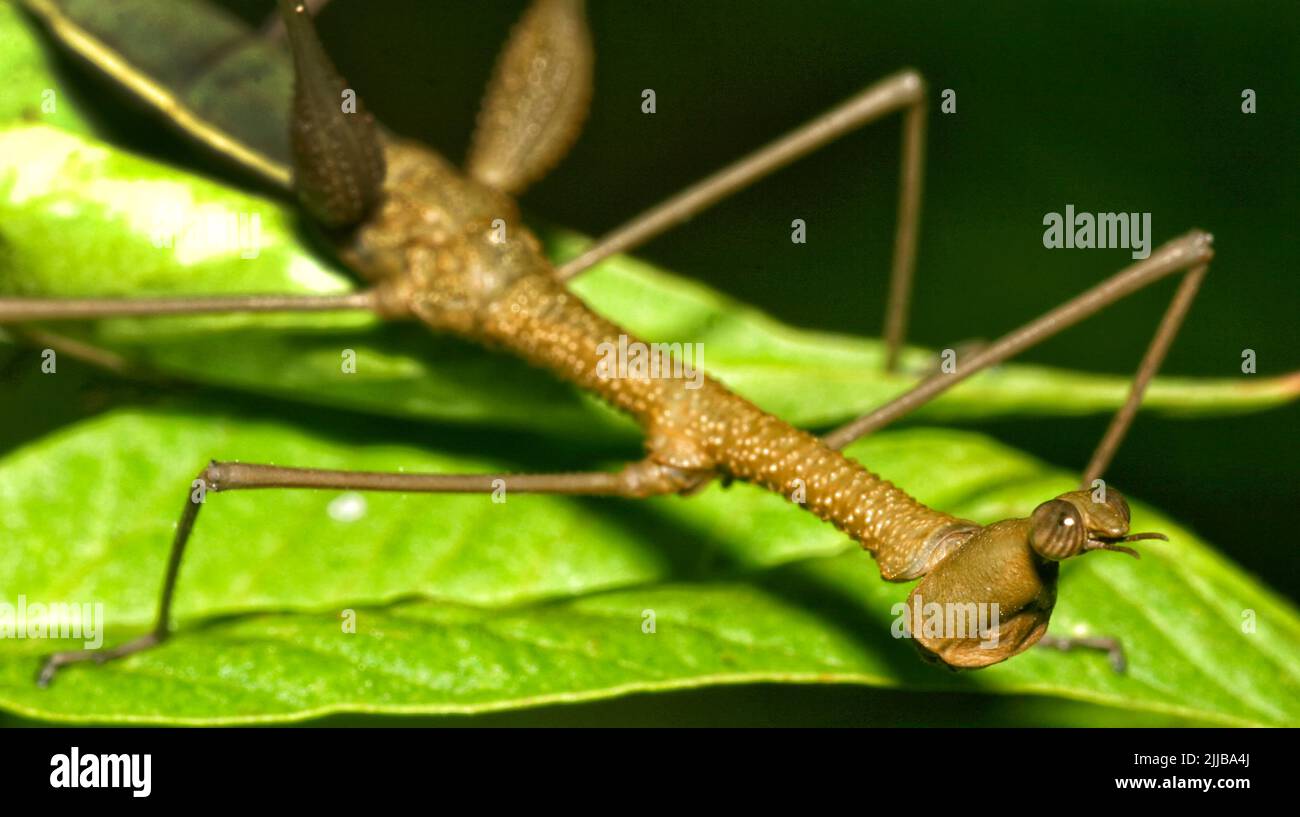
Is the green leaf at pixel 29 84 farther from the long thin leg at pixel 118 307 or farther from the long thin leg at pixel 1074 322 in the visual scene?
the long thin leg at pixel 1074 322

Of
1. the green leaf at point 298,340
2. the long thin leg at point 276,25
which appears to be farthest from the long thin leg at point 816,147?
the long thin leg at point 276,25

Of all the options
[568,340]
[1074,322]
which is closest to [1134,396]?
[1074,322]

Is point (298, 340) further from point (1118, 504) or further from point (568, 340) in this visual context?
point (1118, 504)

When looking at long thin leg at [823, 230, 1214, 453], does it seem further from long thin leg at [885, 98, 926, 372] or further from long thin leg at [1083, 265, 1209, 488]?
long thin leg at [885, 98, 926, 372]

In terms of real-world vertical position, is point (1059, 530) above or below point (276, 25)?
below

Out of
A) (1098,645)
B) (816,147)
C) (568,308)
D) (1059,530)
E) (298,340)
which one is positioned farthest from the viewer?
(816,147)

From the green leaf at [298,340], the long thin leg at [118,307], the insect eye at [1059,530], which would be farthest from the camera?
the green leaf at [298,340]


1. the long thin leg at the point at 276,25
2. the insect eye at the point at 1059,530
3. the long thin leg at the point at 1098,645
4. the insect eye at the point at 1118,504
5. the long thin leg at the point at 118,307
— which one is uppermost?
the long thin leg at the point at 276,25
